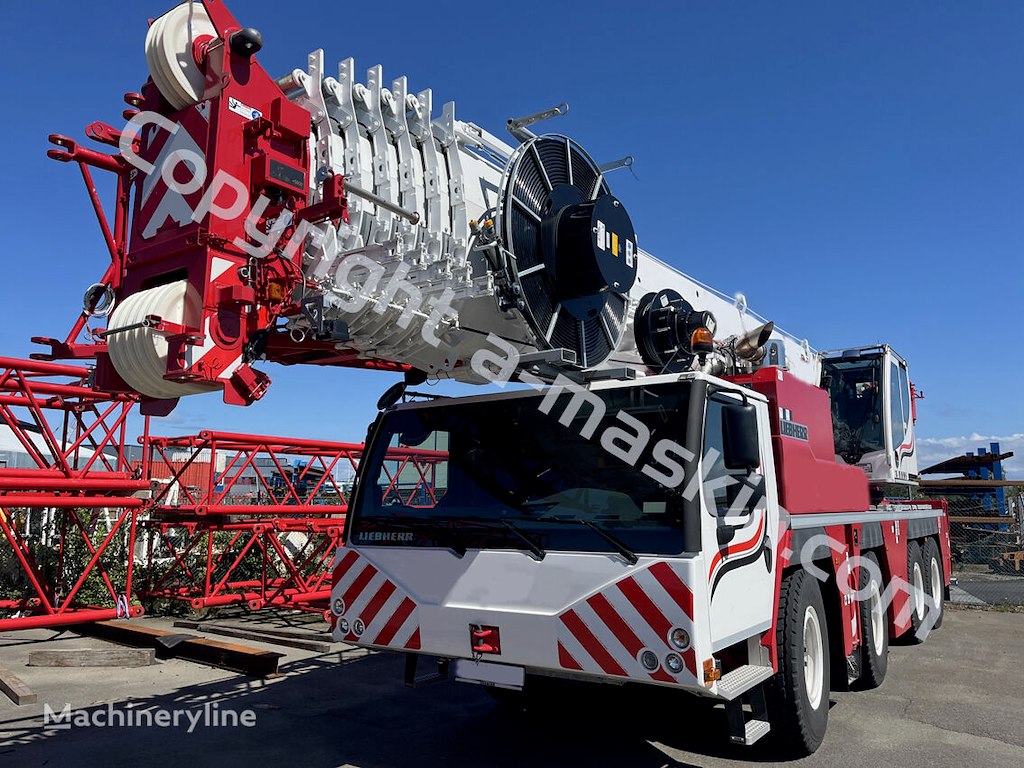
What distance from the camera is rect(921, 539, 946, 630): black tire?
9.59m

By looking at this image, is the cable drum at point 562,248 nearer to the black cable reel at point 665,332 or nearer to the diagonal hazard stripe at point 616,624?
the black cable reel at point 665,332

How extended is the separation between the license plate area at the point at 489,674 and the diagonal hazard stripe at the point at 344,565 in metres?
0.93

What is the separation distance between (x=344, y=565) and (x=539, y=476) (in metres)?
1.38

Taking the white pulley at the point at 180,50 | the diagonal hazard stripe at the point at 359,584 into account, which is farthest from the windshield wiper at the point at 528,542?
the white pulley at the point at 180,50

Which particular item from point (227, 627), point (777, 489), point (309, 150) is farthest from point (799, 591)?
point (227, 627)

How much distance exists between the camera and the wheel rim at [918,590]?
8.67 metres

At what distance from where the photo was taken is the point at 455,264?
4.36 m

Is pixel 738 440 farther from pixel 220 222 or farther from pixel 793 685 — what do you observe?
pixel 220 222

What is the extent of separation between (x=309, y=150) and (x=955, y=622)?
10.9 m

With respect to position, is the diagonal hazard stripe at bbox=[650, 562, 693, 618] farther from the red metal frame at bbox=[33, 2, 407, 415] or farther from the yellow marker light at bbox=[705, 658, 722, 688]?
the red metal frame at bbox=[33, 2, 407, 415]

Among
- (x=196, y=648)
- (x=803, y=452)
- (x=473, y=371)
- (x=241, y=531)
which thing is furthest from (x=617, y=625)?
(x=241, y=531)

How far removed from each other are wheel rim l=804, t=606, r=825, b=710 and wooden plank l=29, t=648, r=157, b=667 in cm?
610

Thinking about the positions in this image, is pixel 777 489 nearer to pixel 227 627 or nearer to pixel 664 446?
pixel 664 446

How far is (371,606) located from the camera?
4438mm
